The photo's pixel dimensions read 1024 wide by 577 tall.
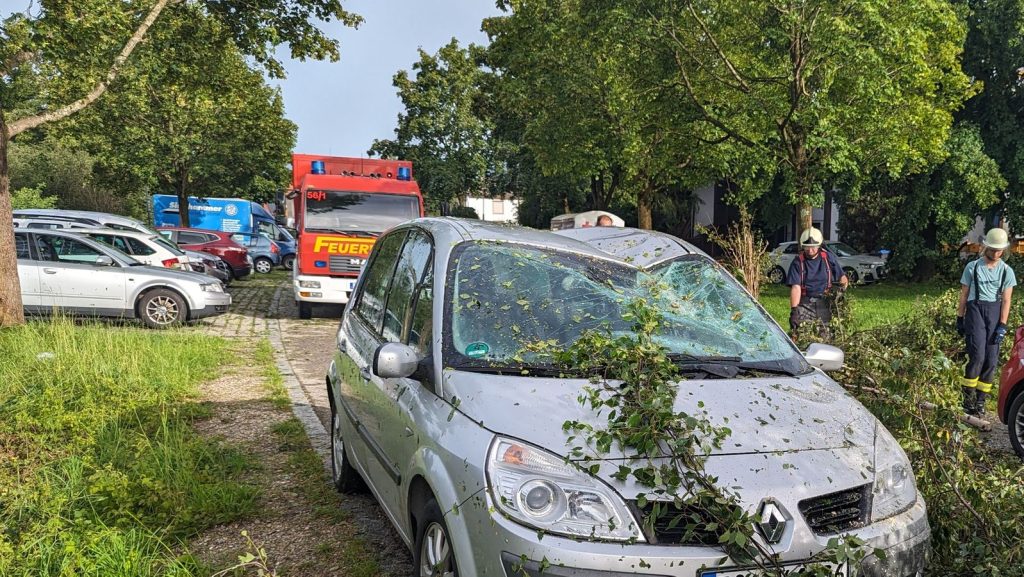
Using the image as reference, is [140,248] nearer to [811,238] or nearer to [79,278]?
[79,278]

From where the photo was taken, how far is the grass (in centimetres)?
1259

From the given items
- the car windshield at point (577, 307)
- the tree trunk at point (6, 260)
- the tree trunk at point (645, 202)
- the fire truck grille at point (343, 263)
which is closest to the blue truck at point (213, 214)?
the tree trunk at point (645, 202)

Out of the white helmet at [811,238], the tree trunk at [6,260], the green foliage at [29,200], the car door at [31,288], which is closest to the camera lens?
the white helmet at [811,238]

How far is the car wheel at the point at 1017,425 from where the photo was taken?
5719 millimetres

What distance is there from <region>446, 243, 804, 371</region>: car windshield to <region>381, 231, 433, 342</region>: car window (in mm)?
326

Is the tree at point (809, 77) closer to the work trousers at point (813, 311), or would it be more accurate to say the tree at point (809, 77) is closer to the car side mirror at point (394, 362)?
the work trousers at point (813, 311)

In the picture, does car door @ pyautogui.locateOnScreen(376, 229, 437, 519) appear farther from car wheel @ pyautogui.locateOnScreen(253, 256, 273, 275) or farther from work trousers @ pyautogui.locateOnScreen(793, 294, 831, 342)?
car wheel @ pyautogui.locateOnScreen(253, 256, 273, 275)

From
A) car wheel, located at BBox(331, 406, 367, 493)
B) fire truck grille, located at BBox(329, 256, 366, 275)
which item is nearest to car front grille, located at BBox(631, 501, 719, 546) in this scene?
car wheel, located at BBox(331, 406, 367, 493)

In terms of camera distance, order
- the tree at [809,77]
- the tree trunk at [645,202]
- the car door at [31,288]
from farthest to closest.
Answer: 1. the tree trunk at [645,202]
2. the tree at [809,77]
3. the car door at [31,288]

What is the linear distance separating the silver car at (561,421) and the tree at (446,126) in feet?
115

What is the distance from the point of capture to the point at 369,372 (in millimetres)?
3789

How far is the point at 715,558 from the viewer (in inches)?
87.5

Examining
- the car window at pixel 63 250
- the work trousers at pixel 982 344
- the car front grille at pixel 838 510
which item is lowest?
the work trousers at pixel 982 344

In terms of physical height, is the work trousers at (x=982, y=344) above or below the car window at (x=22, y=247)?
below
